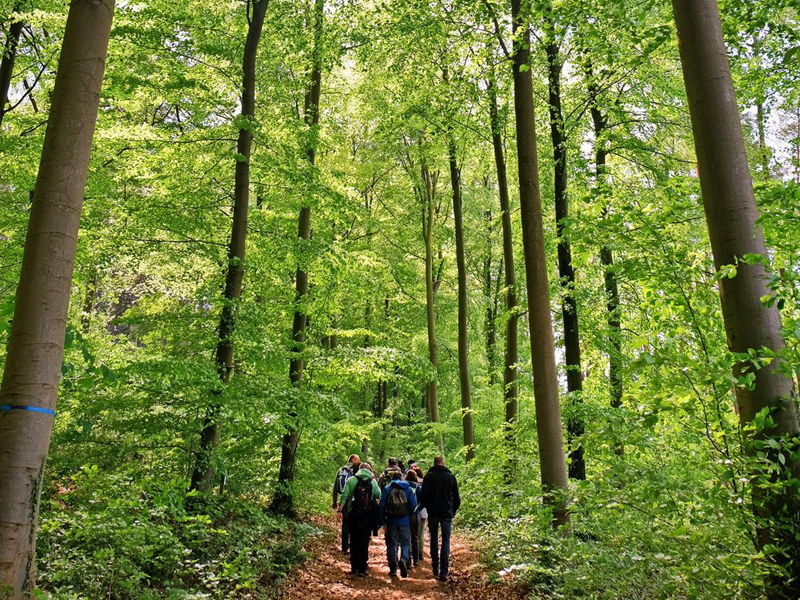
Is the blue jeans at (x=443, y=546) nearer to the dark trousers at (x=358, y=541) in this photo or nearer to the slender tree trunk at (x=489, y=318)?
the dark trousers at (x=358, y=541)

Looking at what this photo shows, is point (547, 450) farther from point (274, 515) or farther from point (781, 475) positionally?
point (274, 515)

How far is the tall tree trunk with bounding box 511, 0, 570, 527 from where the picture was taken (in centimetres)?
780

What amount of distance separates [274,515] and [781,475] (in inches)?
412

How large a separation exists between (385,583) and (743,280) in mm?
7650

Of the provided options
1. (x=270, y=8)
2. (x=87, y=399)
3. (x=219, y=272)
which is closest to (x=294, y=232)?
(x=219, y=272)

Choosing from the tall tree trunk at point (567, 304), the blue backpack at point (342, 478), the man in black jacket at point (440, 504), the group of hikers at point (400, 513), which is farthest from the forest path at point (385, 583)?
the tall tree trunk at point (567, 304)

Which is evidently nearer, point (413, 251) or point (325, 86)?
point (325, 86)

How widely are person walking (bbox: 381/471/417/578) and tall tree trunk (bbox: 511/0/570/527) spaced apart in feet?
8.32

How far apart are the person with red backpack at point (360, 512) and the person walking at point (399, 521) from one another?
33 cm

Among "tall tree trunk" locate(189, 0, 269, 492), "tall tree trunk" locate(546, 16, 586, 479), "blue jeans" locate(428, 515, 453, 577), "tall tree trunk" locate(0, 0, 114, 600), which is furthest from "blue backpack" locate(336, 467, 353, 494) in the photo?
"tall tree trunk" locate(0, 0, 114, 600)

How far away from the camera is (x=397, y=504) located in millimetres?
9391

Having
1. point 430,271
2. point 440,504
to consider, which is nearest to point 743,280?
point 440,504

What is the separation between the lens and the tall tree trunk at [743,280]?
10.8 feet

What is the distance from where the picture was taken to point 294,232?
1312cm
